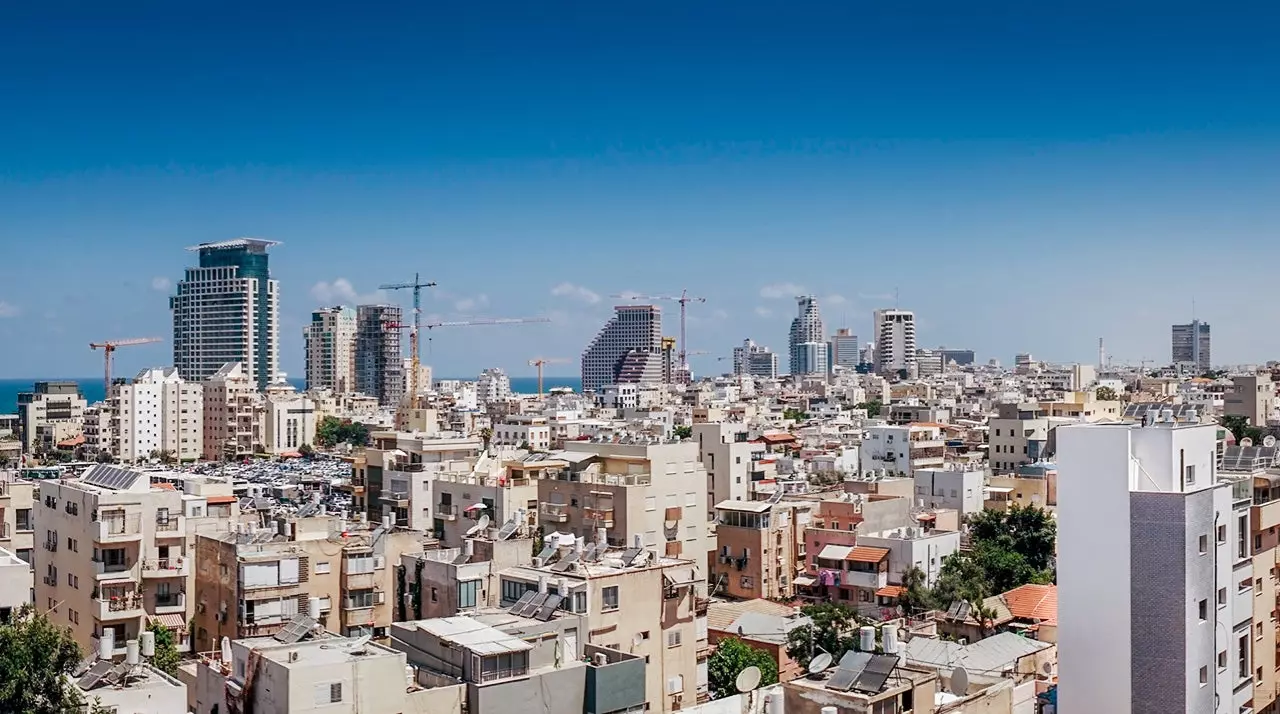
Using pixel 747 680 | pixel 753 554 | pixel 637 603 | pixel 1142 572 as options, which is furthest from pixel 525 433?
pixel 1142 572

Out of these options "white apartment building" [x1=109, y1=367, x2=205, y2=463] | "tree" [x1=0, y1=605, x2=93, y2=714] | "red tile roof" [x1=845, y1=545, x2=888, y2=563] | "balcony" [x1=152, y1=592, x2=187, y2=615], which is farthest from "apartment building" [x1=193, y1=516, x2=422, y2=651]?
"white apartment building" [x1=109, y1=367, x2=205, y2=463]

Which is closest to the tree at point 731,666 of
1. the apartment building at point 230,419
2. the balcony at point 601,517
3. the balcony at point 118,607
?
the balcony at point 601,517

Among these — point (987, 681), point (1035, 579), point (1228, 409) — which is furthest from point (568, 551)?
point (1228, 409)

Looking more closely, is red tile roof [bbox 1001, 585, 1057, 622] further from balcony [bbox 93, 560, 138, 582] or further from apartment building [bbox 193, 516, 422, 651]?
balcony [bbox 93, 560, 138, 582]

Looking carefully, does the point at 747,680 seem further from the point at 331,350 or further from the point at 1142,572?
the point at 331,350

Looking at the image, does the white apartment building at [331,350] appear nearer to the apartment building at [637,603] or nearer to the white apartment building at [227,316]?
the white apartment building at [227,316]

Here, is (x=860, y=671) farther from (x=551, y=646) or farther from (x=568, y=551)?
(x=568, y=551)
